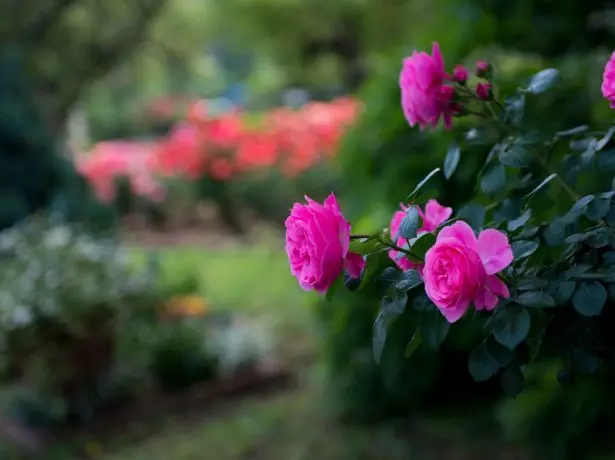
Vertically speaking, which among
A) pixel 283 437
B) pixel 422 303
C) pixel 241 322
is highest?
pixel 241 322

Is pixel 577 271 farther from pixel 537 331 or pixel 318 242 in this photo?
pixel 318 242

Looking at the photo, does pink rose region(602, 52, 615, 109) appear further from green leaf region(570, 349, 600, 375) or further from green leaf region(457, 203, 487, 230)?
green leaf region(570, 349, 600, 375)

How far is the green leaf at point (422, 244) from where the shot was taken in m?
1.06

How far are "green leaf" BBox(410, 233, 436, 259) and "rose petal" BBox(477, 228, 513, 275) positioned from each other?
13 cm

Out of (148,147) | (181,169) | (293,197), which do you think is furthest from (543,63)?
(148,147)

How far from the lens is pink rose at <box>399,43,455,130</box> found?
1.25 m

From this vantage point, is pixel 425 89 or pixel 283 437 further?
pixel 283 437

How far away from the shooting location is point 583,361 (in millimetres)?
1117

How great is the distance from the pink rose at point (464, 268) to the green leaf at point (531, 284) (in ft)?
0.17

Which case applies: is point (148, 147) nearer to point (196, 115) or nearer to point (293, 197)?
point (196, 115)

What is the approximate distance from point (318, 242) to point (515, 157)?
0.39 meters

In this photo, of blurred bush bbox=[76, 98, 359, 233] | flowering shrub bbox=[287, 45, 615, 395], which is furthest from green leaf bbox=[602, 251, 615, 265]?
blurred bush bbox=[76, 98, 359, 233]

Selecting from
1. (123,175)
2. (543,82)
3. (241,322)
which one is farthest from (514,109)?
(123,175)

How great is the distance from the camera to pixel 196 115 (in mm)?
8062
